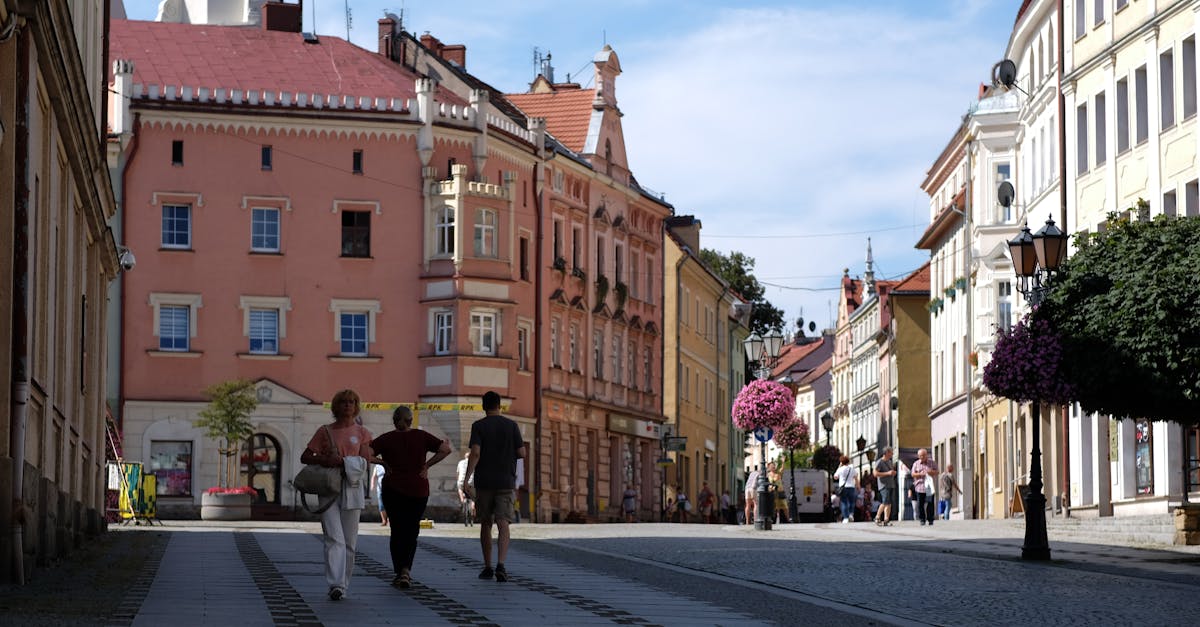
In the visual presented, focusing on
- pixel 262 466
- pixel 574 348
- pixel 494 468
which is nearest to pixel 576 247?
pixel 574 348

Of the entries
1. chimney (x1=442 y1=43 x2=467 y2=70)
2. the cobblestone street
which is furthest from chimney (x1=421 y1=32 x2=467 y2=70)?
the cobblestone street

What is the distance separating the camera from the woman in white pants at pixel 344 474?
16.1 m

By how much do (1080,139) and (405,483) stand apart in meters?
31.8

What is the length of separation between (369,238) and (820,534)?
1069 inches

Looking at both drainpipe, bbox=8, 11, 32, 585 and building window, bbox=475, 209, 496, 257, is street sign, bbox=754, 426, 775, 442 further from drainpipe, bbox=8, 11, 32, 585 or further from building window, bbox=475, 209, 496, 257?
drainpipe, bbox=8, 11, 32, 585

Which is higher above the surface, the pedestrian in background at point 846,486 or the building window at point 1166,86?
the building window at point 1166,86

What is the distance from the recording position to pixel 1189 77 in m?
39.4

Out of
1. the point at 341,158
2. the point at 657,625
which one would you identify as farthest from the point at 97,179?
the point at 341,158

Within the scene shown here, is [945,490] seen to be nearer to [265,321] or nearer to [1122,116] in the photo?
[1122,116]

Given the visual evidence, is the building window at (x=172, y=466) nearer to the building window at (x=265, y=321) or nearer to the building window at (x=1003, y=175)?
the building window at (x=265, y=321)

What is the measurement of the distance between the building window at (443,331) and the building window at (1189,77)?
2609 centimetres

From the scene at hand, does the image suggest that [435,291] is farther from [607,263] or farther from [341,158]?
[607,263]

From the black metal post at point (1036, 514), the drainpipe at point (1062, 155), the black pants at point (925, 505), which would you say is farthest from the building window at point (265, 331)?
the black metal post at point (1036, 514)

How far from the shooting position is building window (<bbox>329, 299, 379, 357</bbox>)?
60.3 m
